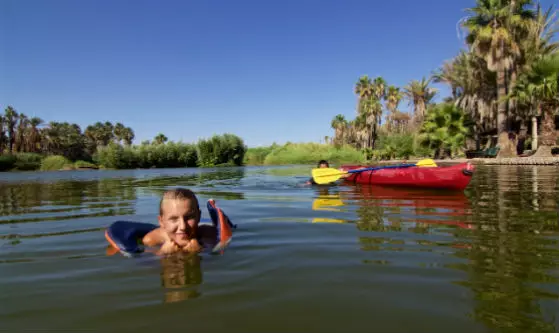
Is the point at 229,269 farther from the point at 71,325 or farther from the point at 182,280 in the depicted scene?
the point at 71,325

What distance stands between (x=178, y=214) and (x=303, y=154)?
46.3 m

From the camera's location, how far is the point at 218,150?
4388 cm

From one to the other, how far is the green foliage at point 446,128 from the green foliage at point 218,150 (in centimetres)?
2358

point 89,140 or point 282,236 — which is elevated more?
point 89,140

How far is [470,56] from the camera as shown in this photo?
30.7 m

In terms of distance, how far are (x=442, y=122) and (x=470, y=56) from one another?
22.9ft

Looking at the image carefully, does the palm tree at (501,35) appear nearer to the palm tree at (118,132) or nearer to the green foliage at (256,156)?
the green foliage at (256,156)

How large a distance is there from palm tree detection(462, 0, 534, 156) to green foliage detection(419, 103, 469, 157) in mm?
2906

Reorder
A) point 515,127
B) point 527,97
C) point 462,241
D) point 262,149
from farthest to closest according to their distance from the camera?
point 262,149 → point 515,127 → point 527,97 → point 462,241

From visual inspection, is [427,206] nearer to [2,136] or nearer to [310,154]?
[310,154]

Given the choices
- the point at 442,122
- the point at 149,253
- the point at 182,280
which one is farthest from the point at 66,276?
the point at 442,122

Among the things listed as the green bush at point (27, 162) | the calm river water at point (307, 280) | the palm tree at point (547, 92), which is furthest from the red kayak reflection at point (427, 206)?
the green bush at point (27, 162)

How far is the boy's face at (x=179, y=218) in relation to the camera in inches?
119

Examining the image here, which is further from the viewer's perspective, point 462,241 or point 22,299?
point 462,241
